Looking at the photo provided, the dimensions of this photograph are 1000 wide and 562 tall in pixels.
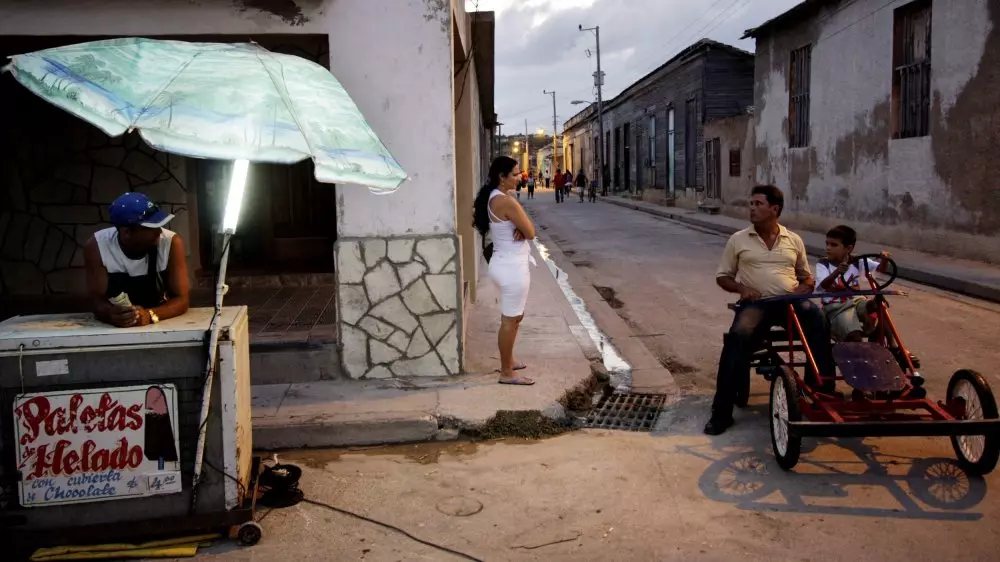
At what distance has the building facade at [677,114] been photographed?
30359 millimetres

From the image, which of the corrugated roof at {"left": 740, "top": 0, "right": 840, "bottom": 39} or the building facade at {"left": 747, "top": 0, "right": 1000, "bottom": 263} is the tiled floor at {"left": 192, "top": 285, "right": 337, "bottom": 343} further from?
the corrugated roof at {"left": 740, "top": 0, "right": 840, "bottom": 39}

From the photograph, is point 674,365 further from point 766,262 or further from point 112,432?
point 112,432

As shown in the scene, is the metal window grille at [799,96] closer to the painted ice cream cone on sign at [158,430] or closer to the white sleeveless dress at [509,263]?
the white sleeveless dress at [509,263]

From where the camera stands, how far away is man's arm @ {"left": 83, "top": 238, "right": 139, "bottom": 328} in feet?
12.7

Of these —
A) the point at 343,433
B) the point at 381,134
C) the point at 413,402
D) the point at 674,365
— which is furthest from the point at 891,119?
the point at 343,433

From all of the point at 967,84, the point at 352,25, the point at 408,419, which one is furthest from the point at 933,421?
the point at 967,84

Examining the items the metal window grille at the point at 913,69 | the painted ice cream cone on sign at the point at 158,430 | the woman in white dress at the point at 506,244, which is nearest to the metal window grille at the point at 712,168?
the metal window grille at the point at 913,69

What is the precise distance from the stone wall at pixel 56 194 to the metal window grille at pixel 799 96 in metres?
15.8

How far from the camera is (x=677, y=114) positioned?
34.2m

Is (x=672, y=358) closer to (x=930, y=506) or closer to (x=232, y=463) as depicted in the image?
(x=930, y=506)

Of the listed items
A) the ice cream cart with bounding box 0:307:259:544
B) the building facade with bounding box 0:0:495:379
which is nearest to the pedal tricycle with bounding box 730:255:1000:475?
the building facade with bounding box 0:0:495:379

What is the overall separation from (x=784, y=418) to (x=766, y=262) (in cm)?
131

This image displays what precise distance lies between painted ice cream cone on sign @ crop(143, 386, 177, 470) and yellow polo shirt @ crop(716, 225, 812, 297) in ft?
11.7

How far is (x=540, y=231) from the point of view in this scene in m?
23.3
